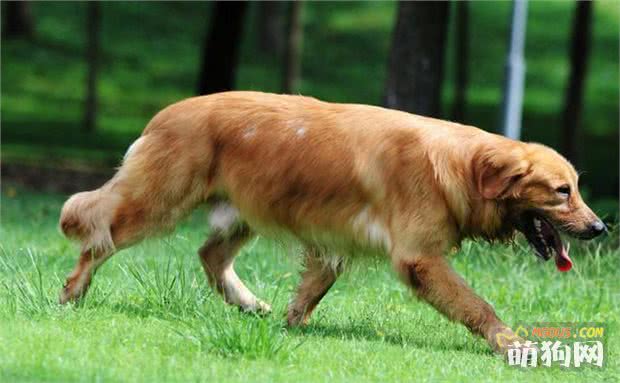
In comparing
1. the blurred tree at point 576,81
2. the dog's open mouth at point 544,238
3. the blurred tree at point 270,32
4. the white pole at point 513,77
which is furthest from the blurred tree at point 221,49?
the dog's open mouth at point 544,238

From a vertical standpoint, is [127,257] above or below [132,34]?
above

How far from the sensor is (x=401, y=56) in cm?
1675

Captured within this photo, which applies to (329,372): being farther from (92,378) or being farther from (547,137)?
(547,137)

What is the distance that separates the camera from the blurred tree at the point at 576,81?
71.5 feet

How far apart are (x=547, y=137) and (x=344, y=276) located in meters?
22.2

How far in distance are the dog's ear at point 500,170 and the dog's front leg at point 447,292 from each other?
0.51m

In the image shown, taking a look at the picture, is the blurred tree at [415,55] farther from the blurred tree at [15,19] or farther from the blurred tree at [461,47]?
the blurred tree at [15,19]

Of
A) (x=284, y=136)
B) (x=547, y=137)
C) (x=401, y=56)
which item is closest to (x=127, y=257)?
(x=284, y=136)

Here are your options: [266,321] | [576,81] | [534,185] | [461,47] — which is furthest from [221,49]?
[266,321]

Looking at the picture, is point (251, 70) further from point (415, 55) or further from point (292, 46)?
point (415, 55)

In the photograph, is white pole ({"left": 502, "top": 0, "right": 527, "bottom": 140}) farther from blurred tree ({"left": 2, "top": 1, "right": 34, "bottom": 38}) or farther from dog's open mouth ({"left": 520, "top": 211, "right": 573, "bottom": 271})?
blurred tree ({"left": 2, "top": 1, "right": 34, "bottom": 38})

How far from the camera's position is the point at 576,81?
2289 cm

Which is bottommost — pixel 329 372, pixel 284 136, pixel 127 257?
pixel 127 257

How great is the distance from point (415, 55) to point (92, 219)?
839 centimetres
